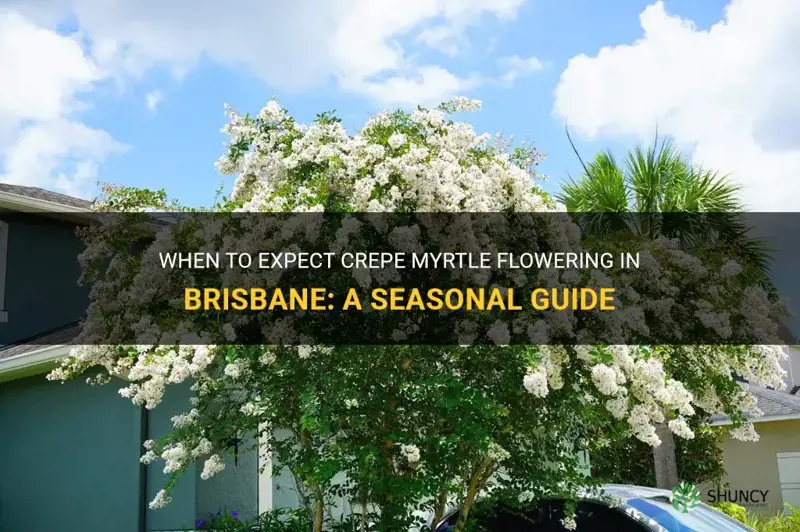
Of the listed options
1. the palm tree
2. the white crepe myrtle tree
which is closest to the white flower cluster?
the white crepe myrtle tree

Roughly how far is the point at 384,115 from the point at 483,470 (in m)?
2.97

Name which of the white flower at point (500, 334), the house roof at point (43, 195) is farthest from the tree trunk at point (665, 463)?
the house roof at point (43, 195)

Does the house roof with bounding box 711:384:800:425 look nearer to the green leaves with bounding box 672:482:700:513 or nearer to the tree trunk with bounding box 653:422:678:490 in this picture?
the tree trunk with bounding box 653:422:678:490

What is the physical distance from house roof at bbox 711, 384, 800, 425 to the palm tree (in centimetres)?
410

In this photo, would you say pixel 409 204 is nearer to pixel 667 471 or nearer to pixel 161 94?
pixel 161 94

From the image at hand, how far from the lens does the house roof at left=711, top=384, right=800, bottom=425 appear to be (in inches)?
640

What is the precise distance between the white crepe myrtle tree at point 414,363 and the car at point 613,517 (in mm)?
428

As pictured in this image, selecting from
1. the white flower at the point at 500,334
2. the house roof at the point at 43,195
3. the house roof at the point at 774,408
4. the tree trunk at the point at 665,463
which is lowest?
the tree trunk at the point at 665,463

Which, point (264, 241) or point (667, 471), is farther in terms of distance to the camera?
point (667, 471)

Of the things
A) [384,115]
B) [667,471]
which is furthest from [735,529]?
[667,471]

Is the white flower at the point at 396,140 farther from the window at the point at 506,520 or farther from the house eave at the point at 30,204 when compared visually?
the house eave at the point at 30,204

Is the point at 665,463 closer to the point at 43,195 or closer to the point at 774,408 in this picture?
the point at 774,408

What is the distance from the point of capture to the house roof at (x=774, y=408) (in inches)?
640

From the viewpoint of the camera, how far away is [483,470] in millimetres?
Answer: 6430
